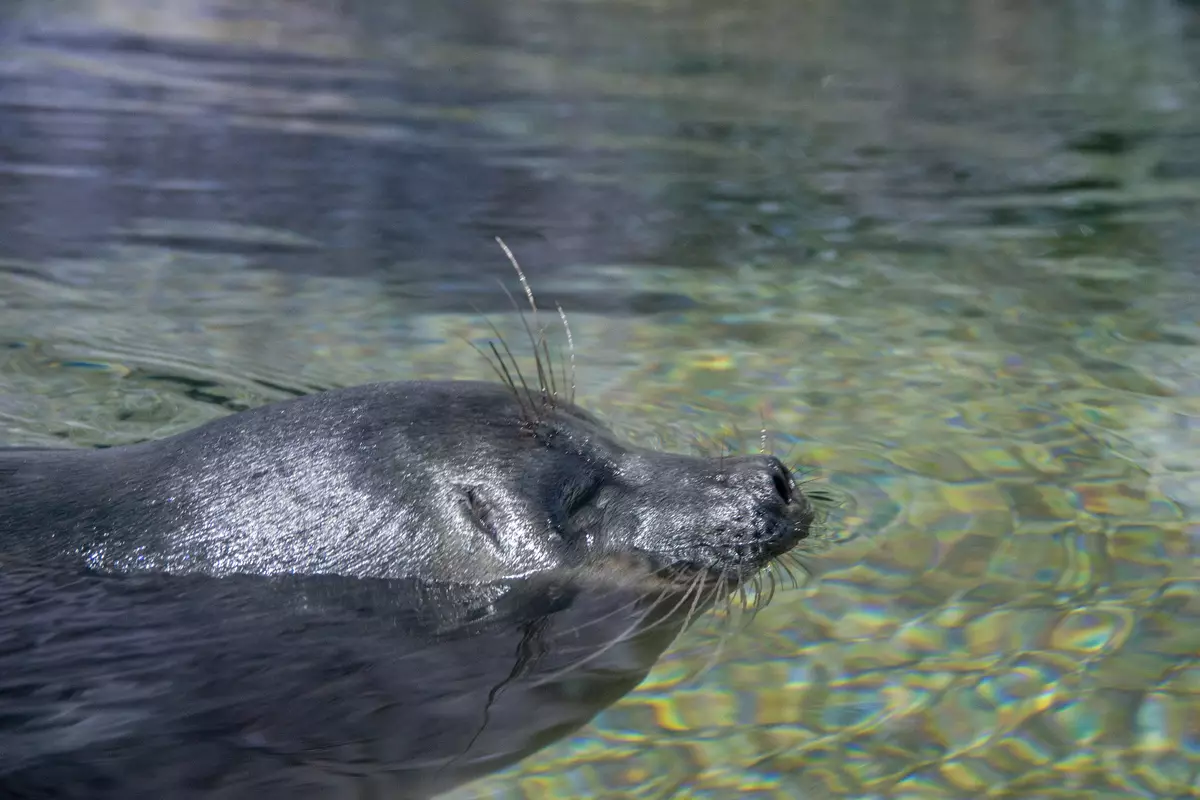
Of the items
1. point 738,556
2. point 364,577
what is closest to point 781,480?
point 738,556

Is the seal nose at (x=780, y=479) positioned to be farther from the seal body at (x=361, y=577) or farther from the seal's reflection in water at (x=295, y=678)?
the seal's reflection in water at (x=295, y=678)

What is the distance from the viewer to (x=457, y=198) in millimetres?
8320

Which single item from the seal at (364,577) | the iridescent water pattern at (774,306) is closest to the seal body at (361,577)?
the seal at (364,577)

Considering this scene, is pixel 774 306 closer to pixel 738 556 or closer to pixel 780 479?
pixel 780 479

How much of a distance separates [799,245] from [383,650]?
4.47 meters

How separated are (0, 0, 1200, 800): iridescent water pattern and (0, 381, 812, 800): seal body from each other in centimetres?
18

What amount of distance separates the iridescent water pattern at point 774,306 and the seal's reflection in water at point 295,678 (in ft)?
0.46

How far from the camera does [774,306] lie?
20.6 ft

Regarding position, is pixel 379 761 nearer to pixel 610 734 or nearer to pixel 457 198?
pixel 610 734

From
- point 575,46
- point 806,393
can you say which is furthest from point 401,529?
point 575,46

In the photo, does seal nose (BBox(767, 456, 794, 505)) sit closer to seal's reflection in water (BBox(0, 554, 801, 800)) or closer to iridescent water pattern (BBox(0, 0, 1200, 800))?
iridescent water pattern (BBox(0, 0, 1200, 800))

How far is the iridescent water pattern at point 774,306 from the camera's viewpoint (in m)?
3.20

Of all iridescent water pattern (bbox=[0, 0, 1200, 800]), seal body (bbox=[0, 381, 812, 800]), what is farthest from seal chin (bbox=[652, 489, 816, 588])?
iridescent water pattern (bbox=[0, 0, 1200, 800])

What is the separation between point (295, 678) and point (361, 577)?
0.33m
